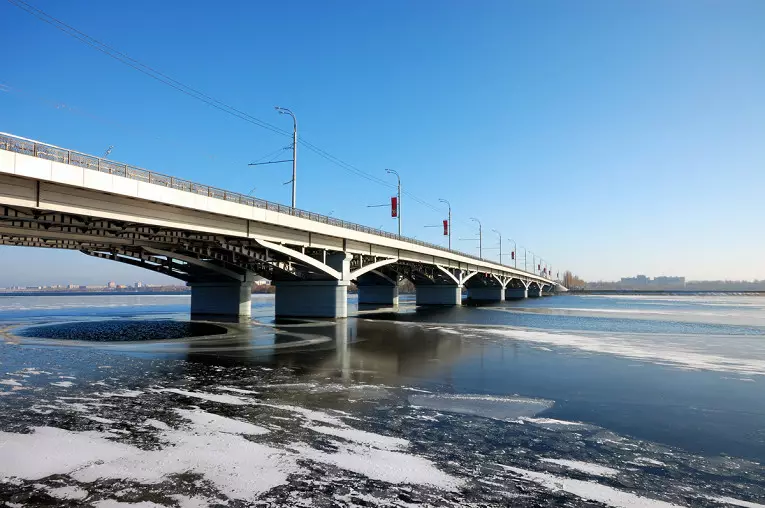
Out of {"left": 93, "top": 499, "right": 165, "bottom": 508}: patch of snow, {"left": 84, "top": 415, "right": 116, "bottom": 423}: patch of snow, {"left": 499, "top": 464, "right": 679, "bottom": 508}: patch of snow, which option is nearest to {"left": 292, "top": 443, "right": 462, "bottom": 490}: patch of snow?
{"left": 499, "top": 464, "right": 679, "bottom": 508}: patch of snow

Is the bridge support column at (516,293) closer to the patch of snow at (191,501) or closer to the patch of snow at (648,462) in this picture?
the patch of snow at (648,462)

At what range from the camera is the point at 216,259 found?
35000 millimetres

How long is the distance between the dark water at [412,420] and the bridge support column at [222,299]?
21.4 meters

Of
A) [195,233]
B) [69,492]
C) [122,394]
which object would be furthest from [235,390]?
[195,233]

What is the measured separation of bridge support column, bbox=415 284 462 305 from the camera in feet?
235

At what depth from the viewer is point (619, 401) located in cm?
1076

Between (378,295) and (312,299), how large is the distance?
29.5 meters

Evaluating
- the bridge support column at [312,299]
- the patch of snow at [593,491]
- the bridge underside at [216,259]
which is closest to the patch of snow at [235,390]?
the patch of snow at [593,491]

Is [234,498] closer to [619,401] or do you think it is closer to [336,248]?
[619,401]

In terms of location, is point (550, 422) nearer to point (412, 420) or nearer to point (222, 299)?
point (412, 420)

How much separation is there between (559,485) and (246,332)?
24549 millimetres

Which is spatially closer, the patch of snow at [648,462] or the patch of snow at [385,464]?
the patch of snow at [385,464]

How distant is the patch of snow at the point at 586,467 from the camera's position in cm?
632

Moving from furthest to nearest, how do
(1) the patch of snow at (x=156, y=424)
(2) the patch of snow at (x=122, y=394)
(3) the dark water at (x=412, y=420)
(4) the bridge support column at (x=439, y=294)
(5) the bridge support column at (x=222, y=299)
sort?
(4) the bridge support column at (x=439, y=294) < (5) the bridge support column at (x=222, y=299) < (2) the patch of snow at (x=122, y=394) < (1) the patch of snow at (x=156, y=424) < (3) the dark water at (x=412, y=420)
